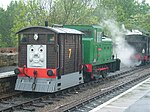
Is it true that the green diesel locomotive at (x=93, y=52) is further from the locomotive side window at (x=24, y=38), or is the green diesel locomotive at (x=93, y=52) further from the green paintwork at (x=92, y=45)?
the locomotive side window at (x=24, y=38)

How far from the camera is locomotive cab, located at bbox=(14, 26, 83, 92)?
13.0 m

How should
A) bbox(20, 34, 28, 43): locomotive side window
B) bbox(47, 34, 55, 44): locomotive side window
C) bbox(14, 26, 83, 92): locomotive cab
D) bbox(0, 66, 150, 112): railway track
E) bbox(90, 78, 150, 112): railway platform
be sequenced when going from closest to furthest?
bbox(90, 78, 150, 112): railway platform → bbox(0, 66, 150, 112): railway track → bbox(14, 26, 83, 92): locomotive cab → bbox(47, 34, 55, 44): locomotive side window → bbox(20, 34, 28, 43): locomotive side window

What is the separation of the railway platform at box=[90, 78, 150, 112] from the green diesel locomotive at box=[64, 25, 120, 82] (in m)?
2.58

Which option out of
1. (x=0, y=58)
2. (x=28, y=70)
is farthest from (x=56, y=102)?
(x=0, y=58)

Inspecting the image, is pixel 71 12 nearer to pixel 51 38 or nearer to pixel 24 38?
pixel 24 38

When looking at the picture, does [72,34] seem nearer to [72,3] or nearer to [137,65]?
[72,3]

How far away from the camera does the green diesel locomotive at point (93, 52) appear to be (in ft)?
53.3

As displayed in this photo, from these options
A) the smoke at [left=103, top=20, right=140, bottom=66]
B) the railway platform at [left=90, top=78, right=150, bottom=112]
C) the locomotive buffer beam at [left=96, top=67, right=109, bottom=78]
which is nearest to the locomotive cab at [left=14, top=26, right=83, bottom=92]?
the railway platform at [left=90, top=78, right=150, bottom=112]

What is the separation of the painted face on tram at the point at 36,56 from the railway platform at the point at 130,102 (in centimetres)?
311

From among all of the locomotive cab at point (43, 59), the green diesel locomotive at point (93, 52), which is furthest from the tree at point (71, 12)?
the locomotive cab at point (43, 59)

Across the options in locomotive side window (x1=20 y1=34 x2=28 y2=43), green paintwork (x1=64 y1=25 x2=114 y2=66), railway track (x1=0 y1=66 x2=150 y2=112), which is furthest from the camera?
green paintwork (x1=64 y1=25 x2=114 y2=66)

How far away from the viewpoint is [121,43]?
2862 centimetres

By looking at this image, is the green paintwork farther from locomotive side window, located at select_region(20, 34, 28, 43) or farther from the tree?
the tree

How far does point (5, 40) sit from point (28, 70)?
46.5m
